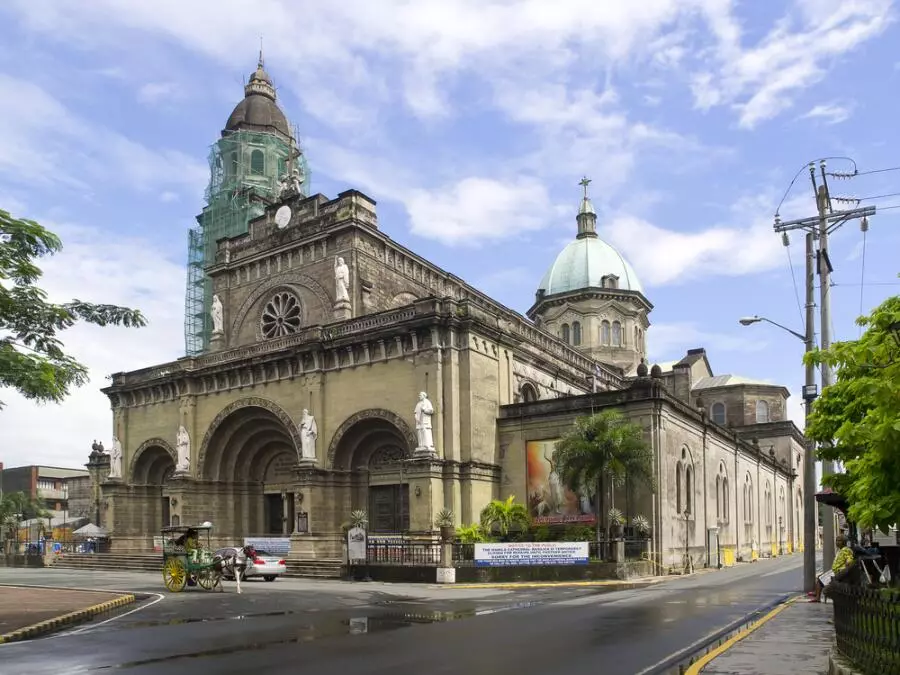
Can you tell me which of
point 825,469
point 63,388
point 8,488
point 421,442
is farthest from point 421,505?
point 8,488

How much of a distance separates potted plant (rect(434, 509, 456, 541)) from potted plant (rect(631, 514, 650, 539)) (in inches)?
278

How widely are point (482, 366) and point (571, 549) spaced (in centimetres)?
1017

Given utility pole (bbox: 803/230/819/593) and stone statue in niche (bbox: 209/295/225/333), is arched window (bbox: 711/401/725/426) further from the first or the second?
utility pole (bbox: 803/230/819/593)

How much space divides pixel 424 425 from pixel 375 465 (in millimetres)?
5538

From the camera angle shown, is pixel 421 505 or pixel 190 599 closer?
pixel 190 599

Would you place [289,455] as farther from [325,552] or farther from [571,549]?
[571,549]

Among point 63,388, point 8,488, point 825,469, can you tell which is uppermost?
point 63,388

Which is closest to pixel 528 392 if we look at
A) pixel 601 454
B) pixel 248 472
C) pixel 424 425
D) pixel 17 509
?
pixel 424 425

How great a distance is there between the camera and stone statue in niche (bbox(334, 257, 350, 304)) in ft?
143

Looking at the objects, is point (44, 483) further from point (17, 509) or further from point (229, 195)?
point (229, 195)

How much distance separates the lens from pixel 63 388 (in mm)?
16984

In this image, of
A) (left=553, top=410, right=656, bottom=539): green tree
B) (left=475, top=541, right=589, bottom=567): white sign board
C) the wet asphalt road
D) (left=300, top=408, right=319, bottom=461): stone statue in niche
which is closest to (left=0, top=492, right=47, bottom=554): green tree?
(left=300, top=408, right=319, bottom=461): stone statue in niche

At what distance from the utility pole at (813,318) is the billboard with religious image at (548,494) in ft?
45.8

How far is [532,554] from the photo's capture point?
31906 mm
